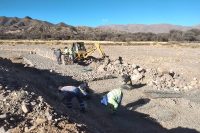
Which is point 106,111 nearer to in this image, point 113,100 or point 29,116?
point 113,100

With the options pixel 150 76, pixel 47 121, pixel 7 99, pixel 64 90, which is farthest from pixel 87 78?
pixel 47 121

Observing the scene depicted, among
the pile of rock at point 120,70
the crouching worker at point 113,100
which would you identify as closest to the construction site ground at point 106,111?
the crouching worker at point 113,100

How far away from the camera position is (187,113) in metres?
17.8

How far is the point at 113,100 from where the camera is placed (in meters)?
16.0

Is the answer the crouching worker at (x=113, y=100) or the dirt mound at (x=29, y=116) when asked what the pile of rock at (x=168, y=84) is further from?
the dirt mound at (x=29, y=116)

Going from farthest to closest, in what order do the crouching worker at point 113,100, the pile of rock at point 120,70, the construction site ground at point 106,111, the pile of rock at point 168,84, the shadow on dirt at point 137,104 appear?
the pile of rock at point 120,70 → the pile of rock at point 168,84 → the shadow on dirt at point 137,104 → the crouching worker at point 113,100 → the construction site ground at point 106,111

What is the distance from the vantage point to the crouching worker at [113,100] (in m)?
15.9

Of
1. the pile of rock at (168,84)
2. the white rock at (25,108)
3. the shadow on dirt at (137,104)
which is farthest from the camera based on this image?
the pile of rock at (168,84)

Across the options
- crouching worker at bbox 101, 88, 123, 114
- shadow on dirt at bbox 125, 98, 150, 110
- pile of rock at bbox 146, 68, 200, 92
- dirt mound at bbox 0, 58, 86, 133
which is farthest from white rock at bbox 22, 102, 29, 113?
pile of rock at bbox 146, 68, 200, 92

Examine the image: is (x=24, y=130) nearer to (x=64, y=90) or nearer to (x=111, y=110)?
(x=64, y=90)

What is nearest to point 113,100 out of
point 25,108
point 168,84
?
point 25,108

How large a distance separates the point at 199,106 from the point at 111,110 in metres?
4.18

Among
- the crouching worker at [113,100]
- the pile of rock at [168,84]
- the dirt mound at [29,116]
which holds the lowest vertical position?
the pile of rock at [168,84]

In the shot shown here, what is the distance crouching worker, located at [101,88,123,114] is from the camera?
52.1 ft
